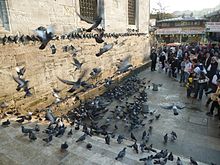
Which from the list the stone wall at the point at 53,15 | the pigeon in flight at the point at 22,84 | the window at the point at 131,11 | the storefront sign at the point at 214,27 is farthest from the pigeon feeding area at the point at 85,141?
the storefront sign at the point at 214,27

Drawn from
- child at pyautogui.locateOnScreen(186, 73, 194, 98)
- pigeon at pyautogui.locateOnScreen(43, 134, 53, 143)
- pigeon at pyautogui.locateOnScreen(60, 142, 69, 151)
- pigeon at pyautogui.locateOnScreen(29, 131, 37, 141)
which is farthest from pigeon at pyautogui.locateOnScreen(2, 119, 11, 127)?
child at pyautogui.locateOnScreen(186, 73, 194, 98)

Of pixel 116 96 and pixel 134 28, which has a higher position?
pixel 134 28

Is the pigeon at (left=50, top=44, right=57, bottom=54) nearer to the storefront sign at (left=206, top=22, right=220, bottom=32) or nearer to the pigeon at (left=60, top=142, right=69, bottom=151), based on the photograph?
the pigeon at (left=60, top=142, right=69, bottom=151)

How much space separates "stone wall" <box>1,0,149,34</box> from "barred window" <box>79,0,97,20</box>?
0.41m

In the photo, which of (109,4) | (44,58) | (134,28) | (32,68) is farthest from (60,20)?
(134,28)

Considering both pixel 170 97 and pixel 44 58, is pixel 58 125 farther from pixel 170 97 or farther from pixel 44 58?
pixel 170 97

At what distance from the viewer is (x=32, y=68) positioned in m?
6.55

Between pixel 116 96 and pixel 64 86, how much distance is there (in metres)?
2.38

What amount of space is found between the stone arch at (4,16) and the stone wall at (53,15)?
0.08 meters

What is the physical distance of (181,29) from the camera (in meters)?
24.8

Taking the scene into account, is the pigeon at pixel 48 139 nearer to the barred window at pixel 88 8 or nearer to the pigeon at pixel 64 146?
the pigeon at pixel 64 146

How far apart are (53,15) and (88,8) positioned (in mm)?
2343

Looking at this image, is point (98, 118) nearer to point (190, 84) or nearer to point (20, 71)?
point (20, 71)

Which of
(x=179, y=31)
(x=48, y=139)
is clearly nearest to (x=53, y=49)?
(x=48, y=139)
